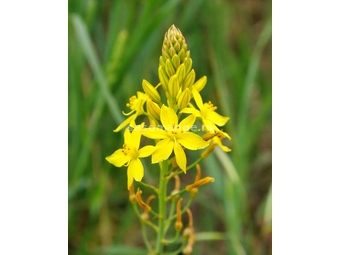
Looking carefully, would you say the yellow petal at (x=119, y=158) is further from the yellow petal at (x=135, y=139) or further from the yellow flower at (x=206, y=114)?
the yellow flower at (x=206, y=114)

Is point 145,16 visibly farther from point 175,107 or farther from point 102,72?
point 175,107

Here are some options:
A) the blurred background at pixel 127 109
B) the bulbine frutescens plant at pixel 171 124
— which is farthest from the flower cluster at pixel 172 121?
the blurred background at pixel 127 109

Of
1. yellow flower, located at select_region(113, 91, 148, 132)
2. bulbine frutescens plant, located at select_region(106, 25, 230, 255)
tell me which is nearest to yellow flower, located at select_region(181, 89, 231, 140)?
bulbine frutescens plant, located at select_region(106, 25, 230, 255)

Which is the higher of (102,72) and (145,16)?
(145,16)

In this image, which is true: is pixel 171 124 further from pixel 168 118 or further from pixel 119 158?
pixel 119 158

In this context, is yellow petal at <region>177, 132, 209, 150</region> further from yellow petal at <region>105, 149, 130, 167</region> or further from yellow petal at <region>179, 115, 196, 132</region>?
yellow petal at <region>105, 149, 130, 167</region>

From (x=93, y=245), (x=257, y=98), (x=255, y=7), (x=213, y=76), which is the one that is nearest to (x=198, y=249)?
(x=93, y=245)
